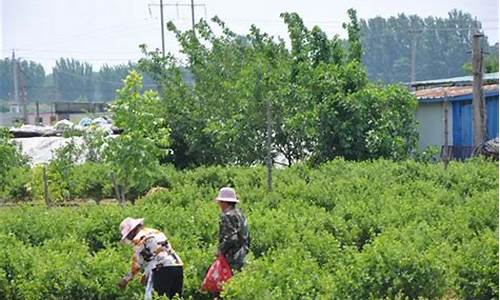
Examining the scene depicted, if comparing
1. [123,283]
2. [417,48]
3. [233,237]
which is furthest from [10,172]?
[417,48]

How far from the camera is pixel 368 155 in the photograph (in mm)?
17047

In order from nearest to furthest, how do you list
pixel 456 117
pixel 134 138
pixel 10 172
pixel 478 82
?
pixel 134 138
pixel 478 82
pixel 10 172
pixel 456 117

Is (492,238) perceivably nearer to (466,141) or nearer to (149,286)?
(149,286)

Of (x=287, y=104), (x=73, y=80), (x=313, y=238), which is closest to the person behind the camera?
(x=313, y=238)

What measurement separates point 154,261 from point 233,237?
2.80 feet

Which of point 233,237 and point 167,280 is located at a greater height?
point 233,237

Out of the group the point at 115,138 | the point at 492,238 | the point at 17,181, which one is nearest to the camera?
the point at 492,238

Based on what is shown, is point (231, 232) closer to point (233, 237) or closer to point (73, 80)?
point (233, 237)

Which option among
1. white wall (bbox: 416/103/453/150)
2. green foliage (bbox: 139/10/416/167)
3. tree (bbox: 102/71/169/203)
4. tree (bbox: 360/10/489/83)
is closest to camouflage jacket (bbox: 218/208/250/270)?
tree (bbox: 102/71/169/203)

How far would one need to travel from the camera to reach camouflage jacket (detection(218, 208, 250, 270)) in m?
6.84

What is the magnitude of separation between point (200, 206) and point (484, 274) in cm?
486

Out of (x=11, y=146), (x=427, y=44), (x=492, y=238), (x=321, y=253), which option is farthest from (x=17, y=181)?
(x=427, y=44)

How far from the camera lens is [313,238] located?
25.9ft

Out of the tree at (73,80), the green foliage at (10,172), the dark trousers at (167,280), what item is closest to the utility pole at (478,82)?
the green foliage at (10,172)
